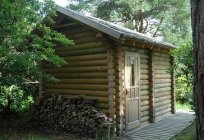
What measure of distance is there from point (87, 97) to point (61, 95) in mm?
1274

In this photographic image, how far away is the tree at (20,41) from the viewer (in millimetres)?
8391

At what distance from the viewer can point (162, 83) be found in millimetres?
13320

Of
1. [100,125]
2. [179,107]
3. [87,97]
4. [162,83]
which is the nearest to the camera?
[100,125]

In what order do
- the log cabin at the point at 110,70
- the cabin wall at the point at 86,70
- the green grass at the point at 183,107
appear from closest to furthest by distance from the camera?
the log cabin at the point at 110,70 → the cabin wall at the point at 86,70 → the green grass at the point at 183,107

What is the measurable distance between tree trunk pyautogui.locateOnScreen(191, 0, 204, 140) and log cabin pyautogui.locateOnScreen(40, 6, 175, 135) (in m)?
6.67

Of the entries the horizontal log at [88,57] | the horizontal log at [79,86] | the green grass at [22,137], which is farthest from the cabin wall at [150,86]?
the green grass at [22,137]

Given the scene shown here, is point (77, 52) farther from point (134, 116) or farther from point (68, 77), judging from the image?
point (134, 116)

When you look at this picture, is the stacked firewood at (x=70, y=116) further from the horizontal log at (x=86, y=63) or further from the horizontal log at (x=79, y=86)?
the horizontal log at (x=86, y=63)

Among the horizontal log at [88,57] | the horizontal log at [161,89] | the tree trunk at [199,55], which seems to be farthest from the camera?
the horizontal log at [161,89]

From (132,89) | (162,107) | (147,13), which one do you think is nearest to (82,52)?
(132,89)

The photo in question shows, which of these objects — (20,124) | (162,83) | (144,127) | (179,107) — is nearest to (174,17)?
(179,107)

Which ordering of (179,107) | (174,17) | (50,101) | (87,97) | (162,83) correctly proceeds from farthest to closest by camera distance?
(174,17), (179,107), (162,83), (50,101), (87,97)

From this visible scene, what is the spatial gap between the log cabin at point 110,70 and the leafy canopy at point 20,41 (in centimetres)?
114

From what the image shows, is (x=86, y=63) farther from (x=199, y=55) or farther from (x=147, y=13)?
(x=147, y=13)
